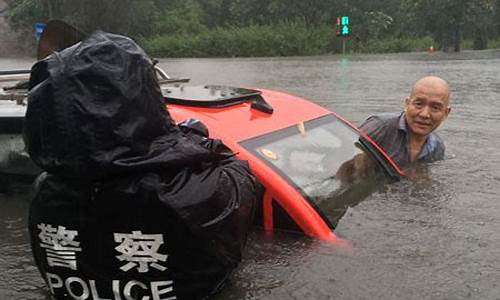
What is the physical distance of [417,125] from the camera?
4.81 metres

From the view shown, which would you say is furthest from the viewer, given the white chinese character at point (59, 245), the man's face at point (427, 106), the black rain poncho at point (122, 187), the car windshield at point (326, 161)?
the man's face at point (427, 106)

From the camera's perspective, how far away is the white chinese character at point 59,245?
241 cm

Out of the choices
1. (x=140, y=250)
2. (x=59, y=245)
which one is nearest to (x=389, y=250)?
(x=140, y=250)

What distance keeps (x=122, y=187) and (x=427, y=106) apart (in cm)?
309

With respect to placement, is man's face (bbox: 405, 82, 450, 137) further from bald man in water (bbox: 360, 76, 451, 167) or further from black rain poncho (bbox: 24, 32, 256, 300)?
black rain poncho (bbox: 24, 32, 256, 300)

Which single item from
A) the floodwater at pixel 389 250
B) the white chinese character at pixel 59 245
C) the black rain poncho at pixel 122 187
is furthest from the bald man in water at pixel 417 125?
the white chinese character at pixel 59 245

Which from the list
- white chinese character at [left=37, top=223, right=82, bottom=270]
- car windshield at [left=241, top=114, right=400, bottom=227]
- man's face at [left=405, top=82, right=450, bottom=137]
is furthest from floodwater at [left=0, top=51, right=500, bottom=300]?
white chinese character at [left=37, top=223, right=82, bottom=270]

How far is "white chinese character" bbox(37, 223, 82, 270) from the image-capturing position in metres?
2.41

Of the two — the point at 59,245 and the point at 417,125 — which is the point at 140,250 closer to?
the point at 59,245

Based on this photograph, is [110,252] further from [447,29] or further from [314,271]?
[447,29]

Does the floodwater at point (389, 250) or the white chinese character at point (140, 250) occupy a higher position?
the white chinese character at point (140, 250)

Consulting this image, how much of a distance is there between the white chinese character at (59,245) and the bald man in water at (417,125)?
3024 millimetres

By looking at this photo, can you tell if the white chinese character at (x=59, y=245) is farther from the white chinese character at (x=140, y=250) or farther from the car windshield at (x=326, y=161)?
the car windshield at (x=326, y=161)

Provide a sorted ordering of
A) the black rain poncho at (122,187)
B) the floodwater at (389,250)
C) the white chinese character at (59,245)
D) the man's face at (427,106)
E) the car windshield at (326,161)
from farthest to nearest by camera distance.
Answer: the man's face at (427,106) < the car windshield at (326,161) < the floodwater at (389,250) < the white chinese character at (59,245) < the black rain poncho at (122,187)
